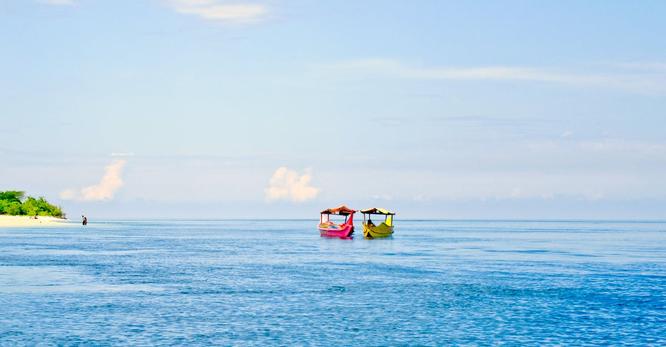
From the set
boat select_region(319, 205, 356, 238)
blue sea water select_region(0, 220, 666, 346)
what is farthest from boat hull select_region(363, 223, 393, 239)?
blue sea water select_region(0, 220, 666, 346)

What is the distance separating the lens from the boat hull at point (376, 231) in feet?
427

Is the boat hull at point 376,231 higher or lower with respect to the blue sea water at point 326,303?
higher

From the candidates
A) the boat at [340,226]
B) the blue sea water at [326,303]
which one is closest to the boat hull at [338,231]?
the boat at [340,226]

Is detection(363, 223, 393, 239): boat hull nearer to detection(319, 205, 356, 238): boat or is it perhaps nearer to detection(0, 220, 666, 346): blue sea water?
detection(319, 205, 356, 238): boat

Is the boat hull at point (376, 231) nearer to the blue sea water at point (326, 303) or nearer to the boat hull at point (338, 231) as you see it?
the boat hull at point (338, 231)

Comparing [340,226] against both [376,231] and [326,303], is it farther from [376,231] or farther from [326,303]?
[326,303]

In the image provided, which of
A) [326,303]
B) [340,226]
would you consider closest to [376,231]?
[340,226]

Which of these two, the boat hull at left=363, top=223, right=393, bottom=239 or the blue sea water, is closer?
the blue sea water

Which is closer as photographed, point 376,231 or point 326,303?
point 326,303

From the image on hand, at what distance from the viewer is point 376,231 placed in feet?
431

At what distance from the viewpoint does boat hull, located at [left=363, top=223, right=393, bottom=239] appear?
427 ft

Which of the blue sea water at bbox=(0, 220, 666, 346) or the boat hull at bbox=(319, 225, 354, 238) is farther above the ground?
the boat hull at bbox=(319, 225, 354, 238)

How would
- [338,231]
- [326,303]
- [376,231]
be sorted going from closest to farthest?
1. [326,303]
2. [376,231]
3. [338,231]

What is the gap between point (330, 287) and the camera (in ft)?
171
